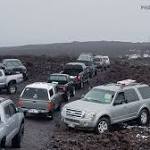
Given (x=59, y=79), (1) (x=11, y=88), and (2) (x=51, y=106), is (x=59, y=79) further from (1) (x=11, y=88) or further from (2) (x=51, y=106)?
(2) (x=51, y=106)

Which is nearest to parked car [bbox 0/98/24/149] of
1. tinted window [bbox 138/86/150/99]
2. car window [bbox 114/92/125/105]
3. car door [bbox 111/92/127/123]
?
car door [bbox 111/92/127/123]

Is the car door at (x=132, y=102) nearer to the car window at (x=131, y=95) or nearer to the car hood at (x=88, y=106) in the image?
the car window at (x=131, y=95)

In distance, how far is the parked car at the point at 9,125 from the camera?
16.0 meters

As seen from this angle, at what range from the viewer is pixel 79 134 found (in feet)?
71.8

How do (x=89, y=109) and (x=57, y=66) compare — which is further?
(x=57, y=66)

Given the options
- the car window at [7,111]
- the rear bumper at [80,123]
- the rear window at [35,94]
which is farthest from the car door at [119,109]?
Answer: the car window at [7,111]

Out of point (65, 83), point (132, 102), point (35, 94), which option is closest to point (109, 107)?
point (132, 102)

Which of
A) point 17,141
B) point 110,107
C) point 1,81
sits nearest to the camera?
point 17,141

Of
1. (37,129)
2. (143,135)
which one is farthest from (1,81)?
(143,135)

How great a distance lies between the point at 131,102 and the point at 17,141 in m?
7.20

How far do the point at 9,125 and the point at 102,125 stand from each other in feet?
21.0

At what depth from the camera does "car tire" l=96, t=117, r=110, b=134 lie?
22.0 m

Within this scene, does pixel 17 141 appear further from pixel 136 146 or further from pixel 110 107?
pixel 110 107

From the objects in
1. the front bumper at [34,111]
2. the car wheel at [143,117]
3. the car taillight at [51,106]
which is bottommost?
the car wheel at [143,117]
